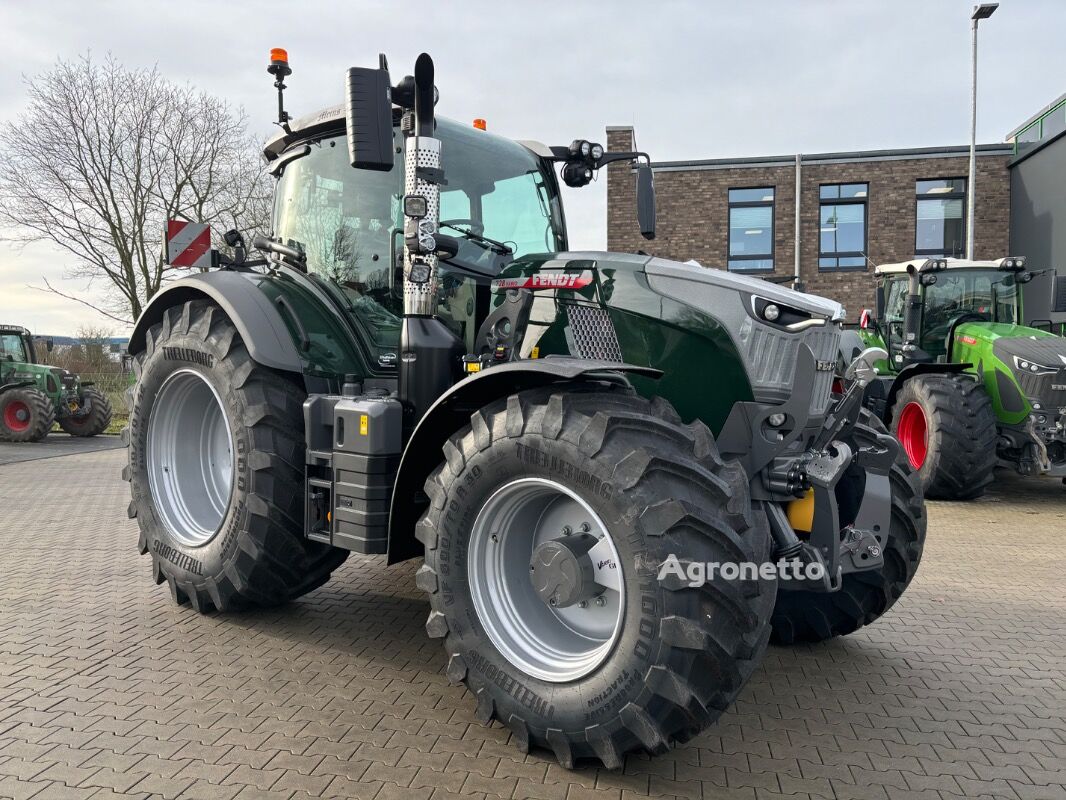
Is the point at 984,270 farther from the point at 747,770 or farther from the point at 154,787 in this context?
the point at 154,787

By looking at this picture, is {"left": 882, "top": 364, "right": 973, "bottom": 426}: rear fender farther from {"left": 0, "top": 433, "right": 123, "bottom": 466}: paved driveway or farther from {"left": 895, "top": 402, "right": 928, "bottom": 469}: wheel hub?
{"left": 0, "top": 433, "right": 123, "bottom": 466}: paved driveway

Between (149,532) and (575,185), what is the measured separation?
321cm

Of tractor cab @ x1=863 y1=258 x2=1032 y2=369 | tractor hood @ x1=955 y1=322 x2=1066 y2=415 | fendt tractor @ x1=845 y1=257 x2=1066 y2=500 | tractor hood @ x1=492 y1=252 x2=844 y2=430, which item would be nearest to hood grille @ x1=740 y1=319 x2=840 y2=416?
tractor hood @ x1=492 y1=252 x2=844 y2=430

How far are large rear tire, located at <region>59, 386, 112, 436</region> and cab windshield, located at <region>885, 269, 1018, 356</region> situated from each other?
15.2 metres

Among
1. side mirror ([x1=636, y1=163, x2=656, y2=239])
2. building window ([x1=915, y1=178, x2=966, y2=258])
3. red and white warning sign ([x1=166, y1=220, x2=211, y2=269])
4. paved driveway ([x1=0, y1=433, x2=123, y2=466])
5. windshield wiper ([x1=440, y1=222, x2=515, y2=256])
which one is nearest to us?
windshield wiper ([x1=440, y1=222, x2=515, y2=256])

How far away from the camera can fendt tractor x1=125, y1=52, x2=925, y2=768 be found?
8.93 ft

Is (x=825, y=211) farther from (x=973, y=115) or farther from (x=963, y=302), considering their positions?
(x=963, y=302)

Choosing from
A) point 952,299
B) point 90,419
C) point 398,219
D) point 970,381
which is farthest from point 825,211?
point 398,219

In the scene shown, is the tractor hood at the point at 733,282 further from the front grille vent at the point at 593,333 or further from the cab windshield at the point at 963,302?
the cab windshield at the point at 963,302

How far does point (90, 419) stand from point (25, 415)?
141 cm

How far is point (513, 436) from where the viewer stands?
117 inches

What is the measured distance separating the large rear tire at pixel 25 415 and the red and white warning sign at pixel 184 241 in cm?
1039

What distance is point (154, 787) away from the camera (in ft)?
9.04

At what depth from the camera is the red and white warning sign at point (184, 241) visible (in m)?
6.41
